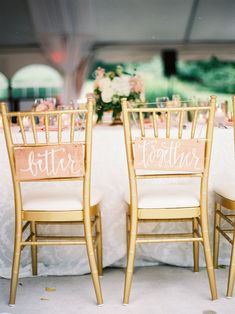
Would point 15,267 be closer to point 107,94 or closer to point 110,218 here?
point 110,218

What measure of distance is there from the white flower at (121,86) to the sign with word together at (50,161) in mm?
847

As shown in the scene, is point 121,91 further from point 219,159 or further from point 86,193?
point 86,193

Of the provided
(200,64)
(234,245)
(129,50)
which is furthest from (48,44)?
(234,245)

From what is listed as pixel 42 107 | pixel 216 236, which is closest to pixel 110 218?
pixel 216 236

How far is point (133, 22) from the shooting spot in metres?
7.25

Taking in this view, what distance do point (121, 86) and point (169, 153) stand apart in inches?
33.9

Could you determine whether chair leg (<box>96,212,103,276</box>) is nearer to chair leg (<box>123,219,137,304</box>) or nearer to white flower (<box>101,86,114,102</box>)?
chair leg (<box>123,219,137,304</box>)

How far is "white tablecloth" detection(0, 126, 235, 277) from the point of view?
2.67m

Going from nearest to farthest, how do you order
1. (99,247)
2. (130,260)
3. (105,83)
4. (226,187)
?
(130,260) → (226,187) → (99,247) → (105,83)

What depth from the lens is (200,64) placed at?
7418 millimetres

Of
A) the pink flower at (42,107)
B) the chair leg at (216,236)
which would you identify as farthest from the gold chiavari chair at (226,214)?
the pink flower at (42,107)

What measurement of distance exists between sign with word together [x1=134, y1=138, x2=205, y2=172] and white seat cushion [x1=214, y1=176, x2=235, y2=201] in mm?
291

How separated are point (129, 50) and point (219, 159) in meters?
4.90

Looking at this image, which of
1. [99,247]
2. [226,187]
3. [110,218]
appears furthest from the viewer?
[110,218]
